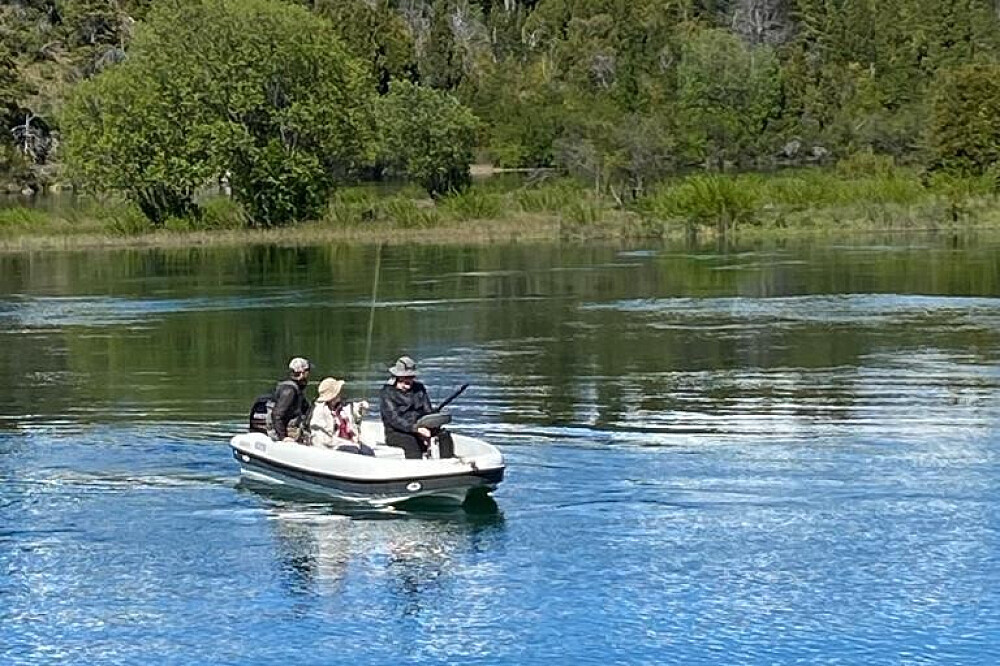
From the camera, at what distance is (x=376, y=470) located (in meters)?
18.3

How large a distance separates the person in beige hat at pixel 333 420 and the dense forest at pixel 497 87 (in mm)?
53101

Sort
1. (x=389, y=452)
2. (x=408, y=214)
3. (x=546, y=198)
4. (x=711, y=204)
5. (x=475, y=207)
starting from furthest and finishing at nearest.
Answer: (x=546, y=198) → (x=475, y=207) → (x=408, y=214) → (x=711, y=204) → (x=389, y=452)

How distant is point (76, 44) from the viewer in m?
135

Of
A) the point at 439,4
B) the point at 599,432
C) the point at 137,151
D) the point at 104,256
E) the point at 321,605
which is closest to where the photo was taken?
the point at 321,605

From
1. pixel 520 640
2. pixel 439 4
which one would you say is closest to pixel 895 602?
pixel 520 640

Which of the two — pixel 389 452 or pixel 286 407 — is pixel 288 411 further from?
pixel 389 452

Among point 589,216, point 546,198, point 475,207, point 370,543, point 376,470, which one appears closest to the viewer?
point 370,543

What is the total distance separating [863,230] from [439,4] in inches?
3935

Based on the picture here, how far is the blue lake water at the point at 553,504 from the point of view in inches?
592

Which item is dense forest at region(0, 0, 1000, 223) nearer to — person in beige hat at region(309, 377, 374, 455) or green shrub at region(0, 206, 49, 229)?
green shrub at region(0, 206, 49, 229)

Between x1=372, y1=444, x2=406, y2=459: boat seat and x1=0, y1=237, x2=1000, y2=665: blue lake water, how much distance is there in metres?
0.70

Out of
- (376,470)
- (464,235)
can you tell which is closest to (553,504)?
(376,470)

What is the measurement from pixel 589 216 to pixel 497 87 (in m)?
58.6

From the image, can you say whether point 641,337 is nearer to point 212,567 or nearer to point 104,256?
point 212,567
